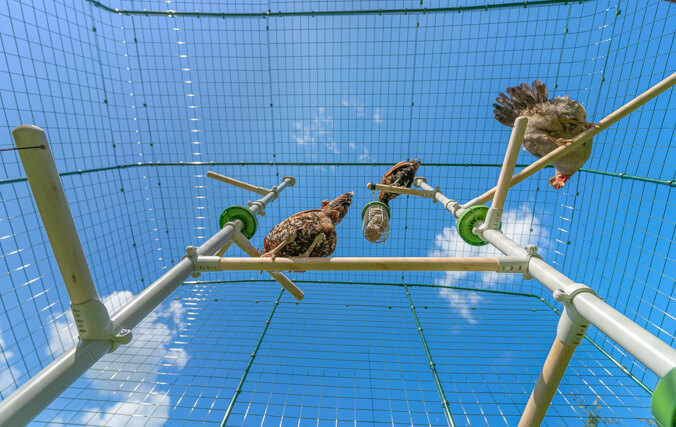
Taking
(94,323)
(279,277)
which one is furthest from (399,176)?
(94,323)

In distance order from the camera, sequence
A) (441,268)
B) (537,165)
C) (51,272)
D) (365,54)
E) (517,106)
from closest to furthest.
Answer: (441,268), (537,165), (51,272), (517,106), (365,54)

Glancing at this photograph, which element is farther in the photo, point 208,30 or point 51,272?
point 208,30

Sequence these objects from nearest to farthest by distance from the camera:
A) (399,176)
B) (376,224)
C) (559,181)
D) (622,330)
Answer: (622,330)
(376,224)
(559,181)
(399,176)

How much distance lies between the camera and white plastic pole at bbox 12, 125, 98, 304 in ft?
3.71

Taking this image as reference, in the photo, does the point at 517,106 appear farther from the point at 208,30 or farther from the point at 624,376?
the point at 208,30

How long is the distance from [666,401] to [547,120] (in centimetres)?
337

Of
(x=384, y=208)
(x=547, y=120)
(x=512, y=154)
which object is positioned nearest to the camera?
(x=512, y=154)

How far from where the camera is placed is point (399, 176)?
4328mm

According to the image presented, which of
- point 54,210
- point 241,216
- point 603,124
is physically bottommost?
point 241,216

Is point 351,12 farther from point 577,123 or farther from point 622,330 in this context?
point 622,330

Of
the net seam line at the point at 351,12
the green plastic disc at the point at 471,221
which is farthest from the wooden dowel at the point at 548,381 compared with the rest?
the net seam line at the point at 351,12

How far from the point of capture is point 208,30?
4277mm

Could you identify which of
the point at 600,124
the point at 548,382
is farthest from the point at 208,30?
the point at 548,382

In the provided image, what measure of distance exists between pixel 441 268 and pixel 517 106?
119 inches
